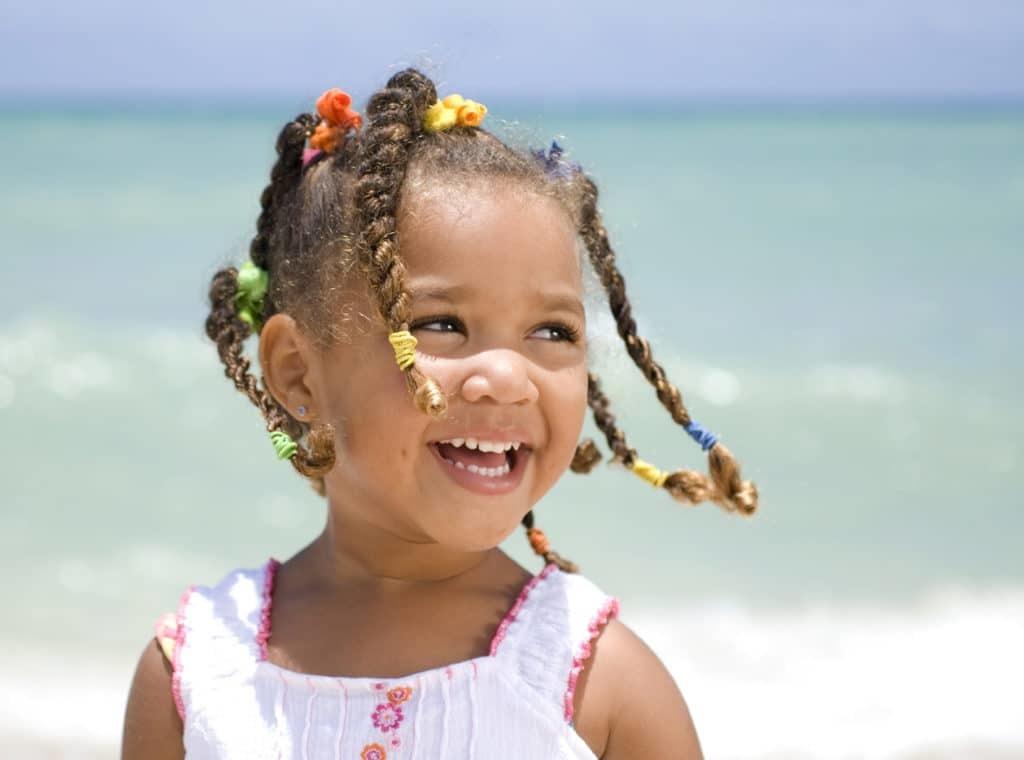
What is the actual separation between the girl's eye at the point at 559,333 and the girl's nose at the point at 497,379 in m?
0.10

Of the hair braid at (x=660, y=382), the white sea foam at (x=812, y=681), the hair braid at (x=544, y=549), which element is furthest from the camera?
the white sea foam at (x=812, y=681)

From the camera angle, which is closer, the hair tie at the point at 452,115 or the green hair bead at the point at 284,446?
the green hair bead at the point at 284,446

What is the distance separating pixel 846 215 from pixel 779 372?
510 centimetres

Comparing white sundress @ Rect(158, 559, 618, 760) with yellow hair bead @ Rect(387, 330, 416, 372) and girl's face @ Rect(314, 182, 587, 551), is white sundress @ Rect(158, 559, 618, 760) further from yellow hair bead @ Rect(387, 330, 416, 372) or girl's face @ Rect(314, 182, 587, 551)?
yellow hair bead @ Rect(387, 330, 416, 372)

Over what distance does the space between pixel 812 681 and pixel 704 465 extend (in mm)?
1611

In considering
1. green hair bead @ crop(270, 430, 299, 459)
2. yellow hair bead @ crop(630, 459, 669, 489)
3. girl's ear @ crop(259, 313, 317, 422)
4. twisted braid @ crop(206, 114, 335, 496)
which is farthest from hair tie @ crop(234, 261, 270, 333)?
yellow hair bead @ crop(630, 459, 669, 489)

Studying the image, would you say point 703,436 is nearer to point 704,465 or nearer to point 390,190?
point 390,190

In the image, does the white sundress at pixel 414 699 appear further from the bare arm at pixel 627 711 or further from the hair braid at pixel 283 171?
the hair braid at pixel 283 171

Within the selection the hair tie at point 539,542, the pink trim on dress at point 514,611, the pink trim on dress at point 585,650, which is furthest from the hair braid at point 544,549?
the pink trim on dress at point 585,650

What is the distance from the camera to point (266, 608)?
7.65 feet

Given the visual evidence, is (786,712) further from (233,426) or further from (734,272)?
(734,272)

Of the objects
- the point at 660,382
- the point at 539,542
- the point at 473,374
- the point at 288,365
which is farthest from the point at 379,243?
the point at 539,542

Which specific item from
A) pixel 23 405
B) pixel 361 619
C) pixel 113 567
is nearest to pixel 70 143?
pixel 23 405

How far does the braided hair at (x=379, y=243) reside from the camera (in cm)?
211
